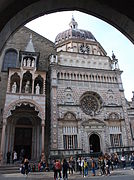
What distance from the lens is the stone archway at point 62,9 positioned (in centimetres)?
238

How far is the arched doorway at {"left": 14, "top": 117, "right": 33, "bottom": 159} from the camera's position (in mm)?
18062

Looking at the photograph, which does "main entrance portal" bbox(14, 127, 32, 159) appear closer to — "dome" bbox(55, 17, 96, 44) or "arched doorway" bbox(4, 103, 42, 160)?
"arched doorway" bbox(4, 103, 42, 160)

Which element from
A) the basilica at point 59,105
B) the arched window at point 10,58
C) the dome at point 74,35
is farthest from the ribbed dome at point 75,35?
the arched window at point 10,58

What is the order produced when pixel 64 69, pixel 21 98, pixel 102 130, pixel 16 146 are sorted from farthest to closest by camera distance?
pixel 64 69 < pixel 102 130 < pixel 16 146 < pixel 21 98

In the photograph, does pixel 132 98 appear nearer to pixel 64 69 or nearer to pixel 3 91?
pixel 64 69

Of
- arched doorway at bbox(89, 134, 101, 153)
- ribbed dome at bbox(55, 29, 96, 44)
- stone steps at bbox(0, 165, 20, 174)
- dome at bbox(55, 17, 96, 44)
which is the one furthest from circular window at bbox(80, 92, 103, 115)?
ribbed dome at bbox(55, 29, 96, 44)

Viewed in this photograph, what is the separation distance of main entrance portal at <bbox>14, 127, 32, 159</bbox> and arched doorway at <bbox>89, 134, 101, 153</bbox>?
24.4ft

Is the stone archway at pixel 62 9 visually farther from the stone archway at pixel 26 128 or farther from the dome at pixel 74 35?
the dome at pixel 74 35

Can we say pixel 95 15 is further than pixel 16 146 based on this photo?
No

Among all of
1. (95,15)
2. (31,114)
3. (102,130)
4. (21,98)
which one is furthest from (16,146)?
(95,15)

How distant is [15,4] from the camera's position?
2.40 meters

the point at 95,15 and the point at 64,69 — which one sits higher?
the point at 64,69

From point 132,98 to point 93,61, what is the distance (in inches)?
339

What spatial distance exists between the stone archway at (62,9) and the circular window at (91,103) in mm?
17748
